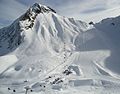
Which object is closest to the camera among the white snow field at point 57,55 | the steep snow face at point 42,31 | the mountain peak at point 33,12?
the white snow field at point 57,55

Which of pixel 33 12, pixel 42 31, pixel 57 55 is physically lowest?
pixel 57 55

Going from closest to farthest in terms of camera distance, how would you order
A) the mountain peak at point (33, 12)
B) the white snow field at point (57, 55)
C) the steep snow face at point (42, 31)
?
the white snow field at point (57, 55)
the steep snow face at point (42, 31)
the mountain peak at point (33, 12)

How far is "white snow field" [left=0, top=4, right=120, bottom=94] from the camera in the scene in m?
92.9

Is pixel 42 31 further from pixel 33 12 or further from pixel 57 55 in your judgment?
pixel 57 55

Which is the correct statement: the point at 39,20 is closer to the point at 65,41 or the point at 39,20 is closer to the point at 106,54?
the point at 65,41

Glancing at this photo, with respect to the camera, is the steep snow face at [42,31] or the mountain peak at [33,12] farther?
the mountain peak at [33,12]

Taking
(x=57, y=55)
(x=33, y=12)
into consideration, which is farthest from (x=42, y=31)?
(x=57, y=55)

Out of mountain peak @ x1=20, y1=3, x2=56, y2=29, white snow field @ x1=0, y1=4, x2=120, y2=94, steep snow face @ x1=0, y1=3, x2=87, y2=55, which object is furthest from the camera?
mountain peak @ x1=20, y1=3, x2=56, y2=29

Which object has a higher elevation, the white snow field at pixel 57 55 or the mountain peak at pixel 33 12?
the mountain peak at pixel 33 12

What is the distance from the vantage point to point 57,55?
132m

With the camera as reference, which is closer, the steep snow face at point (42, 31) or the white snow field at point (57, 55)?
the white snow field at point (57, 55)

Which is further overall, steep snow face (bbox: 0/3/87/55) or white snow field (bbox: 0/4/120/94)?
steep snow face (bbox: 0/3/87/55)

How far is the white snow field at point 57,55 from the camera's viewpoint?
305 ft

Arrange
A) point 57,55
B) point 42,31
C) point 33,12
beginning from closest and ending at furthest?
point 57,55 < point 42,31 < point 33,12
